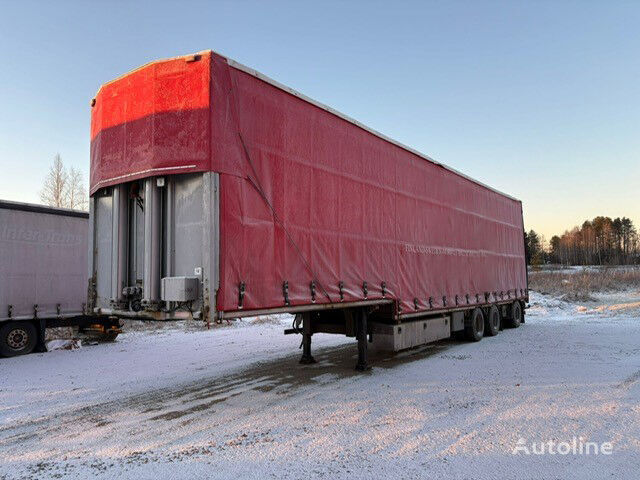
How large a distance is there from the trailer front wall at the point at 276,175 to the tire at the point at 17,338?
695 centimetres

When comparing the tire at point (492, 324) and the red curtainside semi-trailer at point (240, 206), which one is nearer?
the red curtainside semi-trailer at point (240, 206)

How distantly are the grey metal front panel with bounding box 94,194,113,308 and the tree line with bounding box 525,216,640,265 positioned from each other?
10162cm

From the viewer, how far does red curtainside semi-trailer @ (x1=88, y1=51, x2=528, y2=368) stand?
556cm

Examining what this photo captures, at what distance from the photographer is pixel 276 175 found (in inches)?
256

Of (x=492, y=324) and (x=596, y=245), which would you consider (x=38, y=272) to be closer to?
(x=492, y=324)

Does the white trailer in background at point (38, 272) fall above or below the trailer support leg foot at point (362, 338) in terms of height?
above

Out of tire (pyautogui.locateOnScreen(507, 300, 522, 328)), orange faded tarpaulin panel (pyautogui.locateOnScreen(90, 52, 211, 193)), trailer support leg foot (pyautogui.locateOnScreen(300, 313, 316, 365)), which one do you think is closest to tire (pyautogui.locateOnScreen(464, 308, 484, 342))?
tire (pyautogui.locateOnScreen(507, 300, 522, 328))

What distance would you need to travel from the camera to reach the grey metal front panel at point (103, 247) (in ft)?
21.8

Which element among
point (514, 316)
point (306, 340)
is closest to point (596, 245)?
point (514, 316)

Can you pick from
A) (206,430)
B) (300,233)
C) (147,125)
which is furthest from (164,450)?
→ (147,125)

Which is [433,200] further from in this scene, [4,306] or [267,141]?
[4,306]

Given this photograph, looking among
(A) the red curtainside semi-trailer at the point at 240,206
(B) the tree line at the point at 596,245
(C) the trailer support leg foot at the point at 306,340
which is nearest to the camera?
(A) the red curtainside semi-trailer at the point at 240,206

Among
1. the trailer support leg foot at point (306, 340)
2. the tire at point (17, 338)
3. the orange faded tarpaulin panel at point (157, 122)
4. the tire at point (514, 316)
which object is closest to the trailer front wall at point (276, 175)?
the orange faded tarpaulin panel at point (157, 122)

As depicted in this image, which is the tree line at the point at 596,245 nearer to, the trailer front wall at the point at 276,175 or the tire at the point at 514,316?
the tire at the point at 514,316
